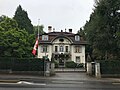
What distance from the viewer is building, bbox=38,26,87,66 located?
84.7 m

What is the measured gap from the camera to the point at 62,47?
281ft

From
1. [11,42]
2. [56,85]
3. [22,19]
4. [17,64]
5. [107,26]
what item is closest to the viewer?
[56,85]

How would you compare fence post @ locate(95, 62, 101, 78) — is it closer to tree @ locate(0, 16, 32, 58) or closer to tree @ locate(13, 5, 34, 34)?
tree @ locate(0, 16, 32, 58)

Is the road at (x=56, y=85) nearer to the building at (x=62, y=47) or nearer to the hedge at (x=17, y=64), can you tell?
the hedge at (x=17, y=64)

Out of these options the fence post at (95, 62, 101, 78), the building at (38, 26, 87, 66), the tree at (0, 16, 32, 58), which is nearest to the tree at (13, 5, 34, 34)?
the building at (38, 26, 87, 66)

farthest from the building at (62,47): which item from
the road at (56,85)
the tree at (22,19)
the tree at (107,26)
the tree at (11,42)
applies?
the road at (56,85)

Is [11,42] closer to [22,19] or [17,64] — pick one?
[17,64]

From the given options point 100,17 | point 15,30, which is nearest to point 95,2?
point 100,17

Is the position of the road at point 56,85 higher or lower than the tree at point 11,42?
lower

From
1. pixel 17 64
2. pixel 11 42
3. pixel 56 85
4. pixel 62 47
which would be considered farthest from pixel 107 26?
pixel 62 47

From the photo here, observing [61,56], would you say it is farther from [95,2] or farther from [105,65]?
[105,65]

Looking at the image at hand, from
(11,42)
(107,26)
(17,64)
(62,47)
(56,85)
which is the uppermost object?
(62,47)

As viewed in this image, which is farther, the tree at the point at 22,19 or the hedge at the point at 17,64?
the tree at the point at 22,19

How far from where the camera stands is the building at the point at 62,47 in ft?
278
